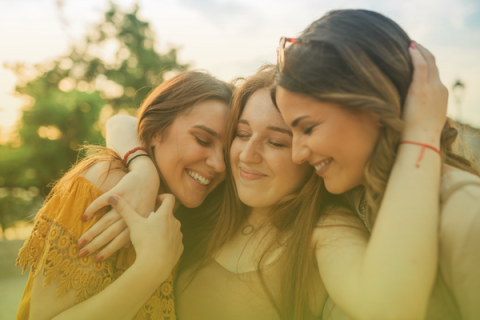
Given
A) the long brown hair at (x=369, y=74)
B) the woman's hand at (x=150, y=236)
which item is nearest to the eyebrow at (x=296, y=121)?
the long brown hair at (x=369, y=74)

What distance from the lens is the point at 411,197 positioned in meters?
1.49

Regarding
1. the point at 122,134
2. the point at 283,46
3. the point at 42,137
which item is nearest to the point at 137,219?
the point at 122,134

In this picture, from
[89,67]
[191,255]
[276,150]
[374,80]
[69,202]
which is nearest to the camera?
[374,80]

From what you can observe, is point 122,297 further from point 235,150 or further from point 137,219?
point 235,150

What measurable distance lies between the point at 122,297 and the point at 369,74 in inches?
75.2

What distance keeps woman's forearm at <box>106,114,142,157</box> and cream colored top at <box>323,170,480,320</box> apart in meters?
2.27

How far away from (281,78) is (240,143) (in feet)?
2.49

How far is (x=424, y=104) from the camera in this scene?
1.62 m

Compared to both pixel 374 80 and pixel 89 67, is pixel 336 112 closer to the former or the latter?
pixel 374 80

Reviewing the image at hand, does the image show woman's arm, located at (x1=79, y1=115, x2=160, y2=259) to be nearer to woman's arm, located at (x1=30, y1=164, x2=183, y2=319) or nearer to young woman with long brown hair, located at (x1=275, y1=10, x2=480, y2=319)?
woman's arm, located at (x1=30, y1=164, x2=183, y2=319)

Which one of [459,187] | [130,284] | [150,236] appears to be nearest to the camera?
[459,187]

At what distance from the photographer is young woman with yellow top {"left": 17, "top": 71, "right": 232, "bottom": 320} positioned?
193 centimetres

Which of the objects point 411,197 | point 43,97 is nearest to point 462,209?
point 411,197

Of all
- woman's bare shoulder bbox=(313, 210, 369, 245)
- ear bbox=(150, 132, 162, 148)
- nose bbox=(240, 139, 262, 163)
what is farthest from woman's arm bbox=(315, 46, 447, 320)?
ear bbox=(150, 132, 162, 148)
